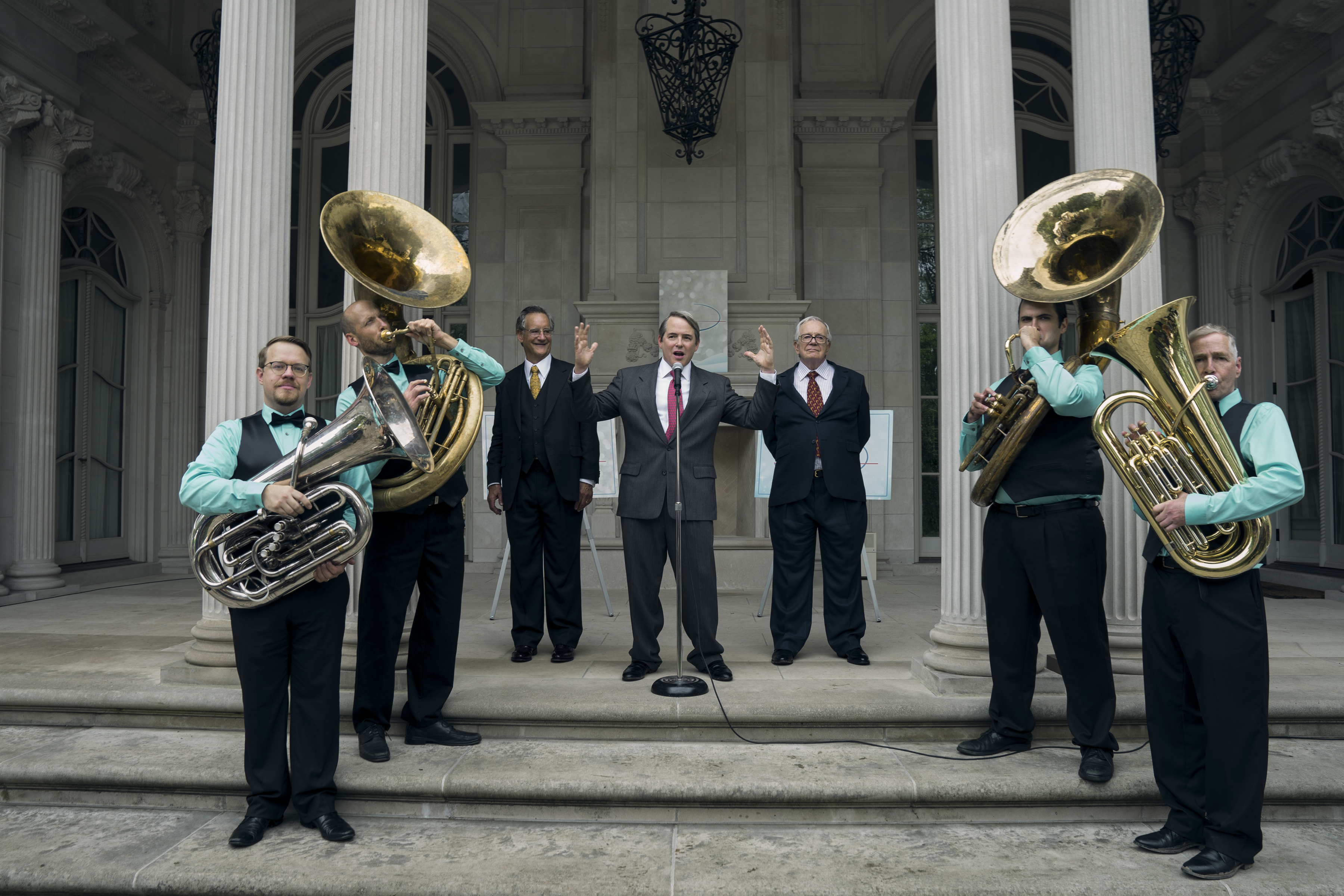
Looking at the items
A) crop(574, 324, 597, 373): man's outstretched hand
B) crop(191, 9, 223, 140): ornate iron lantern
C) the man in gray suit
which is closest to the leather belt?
the man in gray suit

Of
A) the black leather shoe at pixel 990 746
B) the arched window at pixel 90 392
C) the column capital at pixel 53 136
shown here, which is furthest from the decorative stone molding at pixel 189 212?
the black leather shoe at pixel 990 746

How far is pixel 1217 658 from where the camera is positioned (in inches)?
112

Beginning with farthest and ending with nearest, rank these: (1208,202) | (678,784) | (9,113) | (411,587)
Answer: (1208,202) < (9,113) < (411,587) < (678,784)

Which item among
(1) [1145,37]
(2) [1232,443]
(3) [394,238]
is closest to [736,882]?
(2) [1232,443]

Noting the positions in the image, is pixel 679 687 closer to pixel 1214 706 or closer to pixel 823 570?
pixel 823 570

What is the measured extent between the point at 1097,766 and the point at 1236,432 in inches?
55.3

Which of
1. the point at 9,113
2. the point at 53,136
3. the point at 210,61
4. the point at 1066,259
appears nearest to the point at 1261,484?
the point at 1066,259

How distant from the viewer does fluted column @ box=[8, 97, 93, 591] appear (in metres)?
8.25

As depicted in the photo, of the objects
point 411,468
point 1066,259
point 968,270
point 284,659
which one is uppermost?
point 968,270

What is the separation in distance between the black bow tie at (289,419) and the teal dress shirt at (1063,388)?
2.83 metres

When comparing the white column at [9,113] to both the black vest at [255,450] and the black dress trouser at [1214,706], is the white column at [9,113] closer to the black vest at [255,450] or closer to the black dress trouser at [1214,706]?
the black vest at [255,450]

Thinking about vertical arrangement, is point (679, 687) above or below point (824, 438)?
below

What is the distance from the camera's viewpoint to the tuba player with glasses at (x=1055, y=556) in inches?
135

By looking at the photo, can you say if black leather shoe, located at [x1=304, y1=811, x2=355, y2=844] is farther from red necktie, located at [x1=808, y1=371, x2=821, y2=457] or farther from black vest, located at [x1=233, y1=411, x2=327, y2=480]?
red necktie, located at [x1=808, y1=371, x2=821, y2=457]
